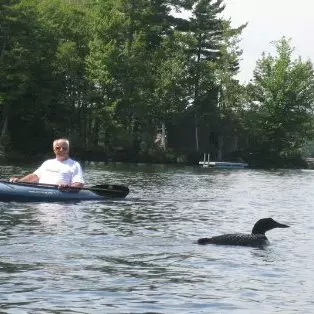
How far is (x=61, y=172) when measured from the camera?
895 inches

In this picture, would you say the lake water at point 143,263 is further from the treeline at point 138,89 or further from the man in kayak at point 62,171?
the treeline at point 138,89

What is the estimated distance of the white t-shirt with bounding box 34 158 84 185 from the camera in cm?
2250

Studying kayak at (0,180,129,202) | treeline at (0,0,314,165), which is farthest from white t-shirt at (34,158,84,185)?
treeline at (0,0,314,165)

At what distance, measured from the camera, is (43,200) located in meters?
22.8

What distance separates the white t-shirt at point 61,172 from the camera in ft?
73.8

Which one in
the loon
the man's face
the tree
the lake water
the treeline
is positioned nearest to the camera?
the lake water

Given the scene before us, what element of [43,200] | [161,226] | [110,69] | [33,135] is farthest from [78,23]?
[161,226]

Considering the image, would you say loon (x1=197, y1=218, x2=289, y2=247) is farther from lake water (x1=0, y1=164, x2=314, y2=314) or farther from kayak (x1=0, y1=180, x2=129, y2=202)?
kayak (x1=0, y1=180, x2=129, y2=202)

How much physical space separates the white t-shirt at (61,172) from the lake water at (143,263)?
37.0 inches

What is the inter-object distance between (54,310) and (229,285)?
2.84 metres

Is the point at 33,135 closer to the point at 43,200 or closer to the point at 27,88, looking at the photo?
the point at 27,88

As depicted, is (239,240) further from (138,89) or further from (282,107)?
(282,107)

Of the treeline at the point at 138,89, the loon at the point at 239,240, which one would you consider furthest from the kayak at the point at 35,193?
the treeline at the point at 138,89

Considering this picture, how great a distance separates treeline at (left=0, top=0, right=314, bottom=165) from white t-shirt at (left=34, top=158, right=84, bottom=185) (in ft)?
124
